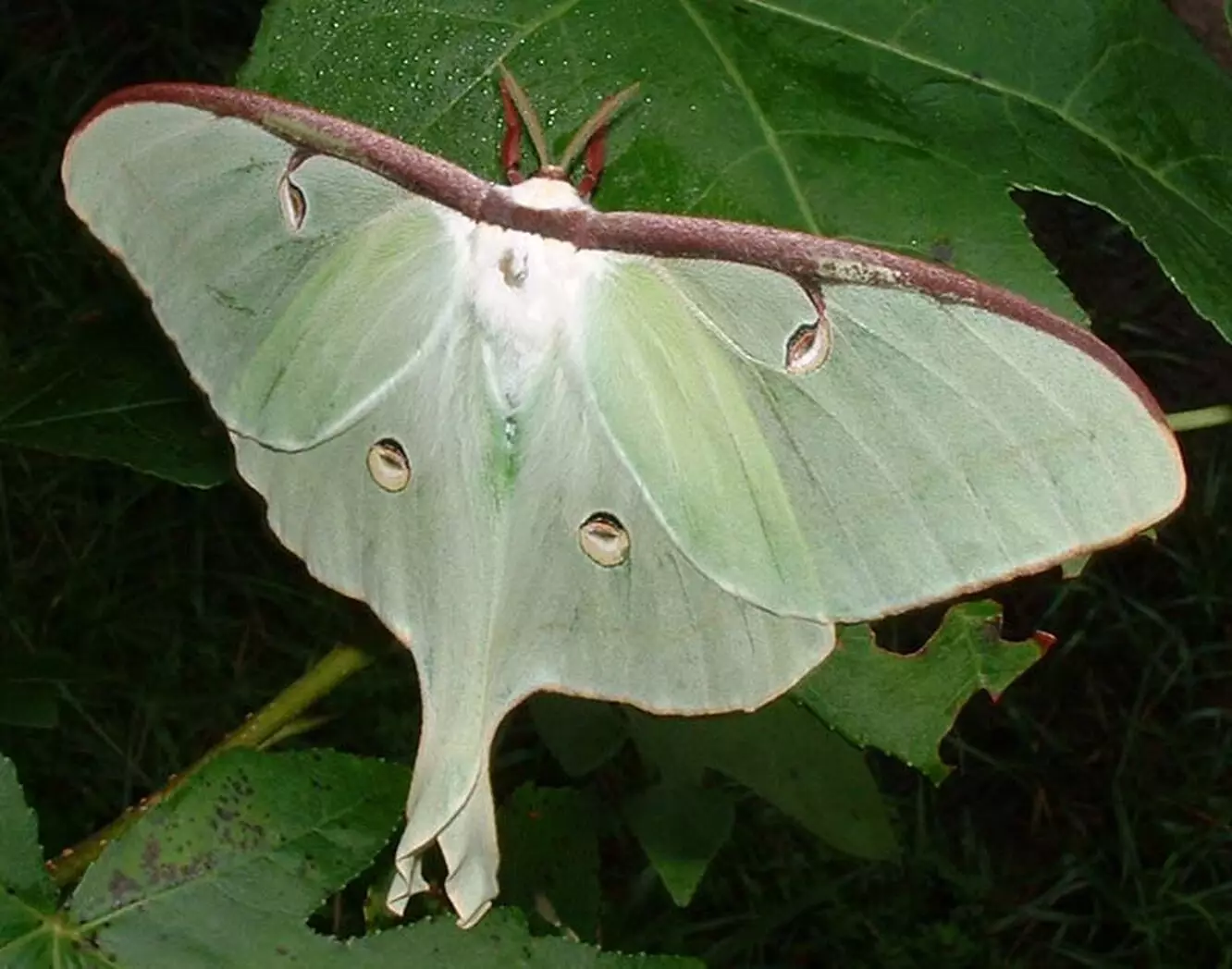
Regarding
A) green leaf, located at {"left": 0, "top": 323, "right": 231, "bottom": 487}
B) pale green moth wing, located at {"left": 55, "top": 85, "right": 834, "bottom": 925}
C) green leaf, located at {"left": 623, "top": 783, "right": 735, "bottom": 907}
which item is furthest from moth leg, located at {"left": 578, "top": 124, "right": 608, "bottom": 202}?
green leaf, located at {"left": 623, "top": 783, "right": 735, "bottom": 907}

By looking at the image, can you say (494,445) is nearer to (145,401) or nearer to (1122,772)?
(145,401)

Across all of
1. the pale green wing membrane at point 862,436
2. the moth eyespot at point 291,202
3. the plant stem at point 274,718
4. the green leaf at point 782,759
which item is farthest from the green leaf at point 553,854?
the moth eyespot at point 291,202

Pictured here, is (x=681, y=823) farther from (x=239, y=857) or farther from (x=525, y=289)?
(x=525, y=289)

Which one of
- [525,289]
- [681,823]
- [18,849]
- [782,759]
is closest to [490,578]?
[525,289]

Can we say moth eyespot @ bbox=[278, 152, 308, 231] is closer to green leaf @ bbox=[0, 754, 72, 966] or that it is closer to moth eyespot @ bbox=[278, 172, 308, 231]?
moth eyespot @ bbox=[278, 172, 308, 231]

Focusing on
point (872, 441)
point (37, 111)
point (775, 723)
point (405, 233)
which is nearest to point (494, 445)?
point (405, 233)

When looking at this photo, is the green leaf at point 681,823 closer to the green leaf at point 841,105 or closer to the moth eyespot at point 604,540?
the moth eyespot at point 604,540
